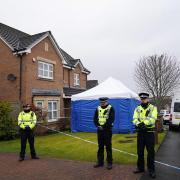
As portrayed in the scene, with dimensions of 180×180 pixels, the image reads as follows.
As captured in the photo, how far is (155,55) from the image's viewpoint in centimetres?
3644

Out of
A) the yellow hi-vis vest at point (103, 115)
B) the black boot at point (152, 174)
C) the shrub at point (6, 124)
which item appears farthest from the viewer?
the shrub at point (6, 124)

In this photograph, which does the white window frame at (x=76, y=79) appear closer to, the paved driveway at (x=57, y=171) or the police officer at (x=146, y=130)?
the paved driveway at (x=57, y=171)

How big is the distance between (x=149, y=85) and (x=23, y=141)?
2796 cm

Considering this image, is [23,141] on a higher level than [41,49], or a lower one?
lower

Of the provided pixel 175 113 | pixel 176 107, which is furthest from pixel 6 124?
pixel 176 107

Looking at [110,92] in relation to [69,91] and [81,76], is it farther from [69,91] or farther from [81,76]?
[81,76]

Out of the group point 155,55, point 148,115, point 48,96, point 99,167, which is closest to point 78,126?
point 48,96

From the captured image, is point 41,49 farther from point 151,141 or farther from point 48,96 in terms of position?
point 151,141

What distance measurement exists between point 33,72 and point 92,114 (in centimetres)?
502

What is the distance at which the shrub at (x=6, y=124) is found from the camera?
49.8 ft

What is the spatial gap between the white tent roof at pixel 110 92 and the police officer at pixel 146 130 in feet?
32.3

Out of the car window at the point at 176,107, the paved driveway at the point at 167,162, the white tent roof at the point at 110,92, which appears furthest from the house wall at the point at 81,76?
the paved driveway at the point at 167,162

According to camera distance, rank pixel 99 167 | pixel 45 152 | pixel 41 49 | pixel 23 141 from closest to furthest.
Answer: pixel 99 167 → pixel 23 141 → pixel 45 152 → pixel 41 49

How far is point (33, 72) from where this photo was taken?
Answer: 19.0 meters
